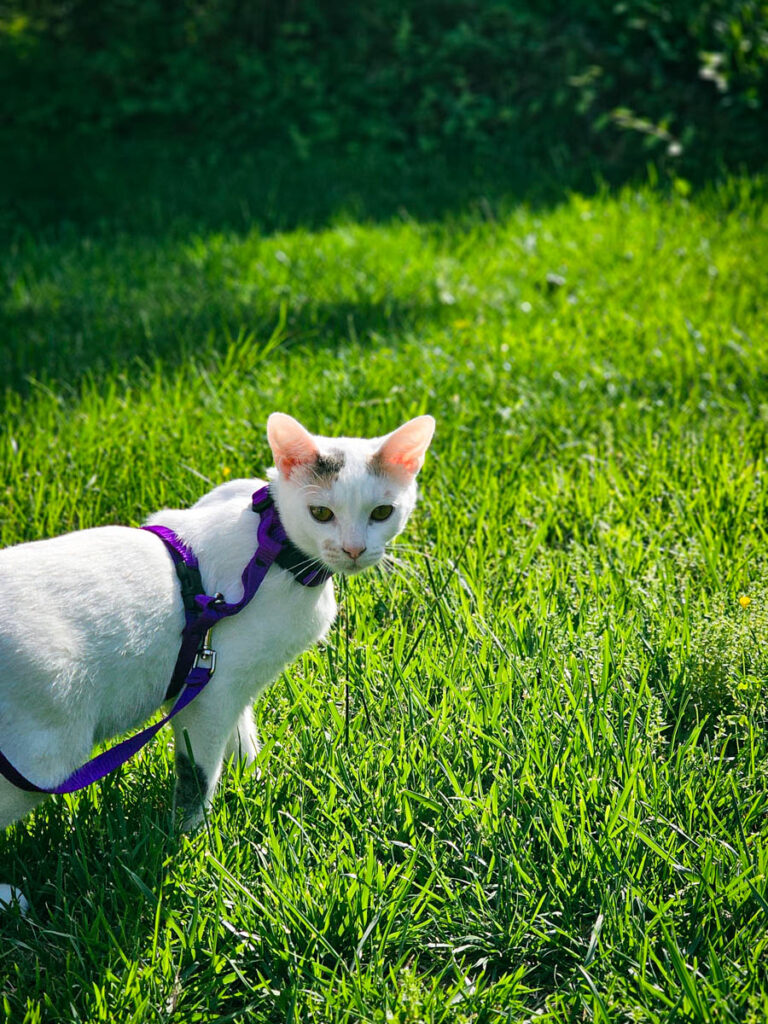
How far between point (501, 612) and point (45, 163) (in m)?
6.06

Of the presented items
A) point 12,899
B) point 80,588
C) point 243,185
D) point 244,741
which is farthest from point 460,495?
point 243,185

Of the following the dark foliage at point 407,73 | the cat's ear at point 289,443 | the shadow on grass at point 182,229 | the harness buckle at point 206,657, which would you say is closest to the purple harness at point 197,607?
the harness buckle at point 206,657

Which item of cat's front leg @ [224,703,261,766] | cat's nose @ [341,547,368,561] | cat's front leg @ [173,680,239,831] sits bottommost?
cat's front leg @ [224,703,261,766]

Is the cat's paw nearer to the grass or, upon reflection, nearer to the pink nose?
the grass

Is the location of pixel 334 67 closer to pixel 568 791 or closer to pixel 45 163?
pixel 45 163

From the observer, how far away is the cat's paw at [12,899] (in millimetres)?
1915

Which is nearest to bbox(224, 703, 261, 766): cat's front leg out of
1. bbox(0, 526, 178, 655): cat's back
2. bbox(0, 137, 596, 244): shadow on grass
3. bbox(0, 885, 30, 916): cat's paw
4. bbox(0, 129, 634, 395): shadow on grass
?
bbox(0, 526, 178, 655): cat's back

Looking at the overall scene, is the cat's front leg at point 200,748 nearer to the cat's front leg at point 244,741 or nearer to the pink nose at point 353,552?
the cat's front leg at point 244,741

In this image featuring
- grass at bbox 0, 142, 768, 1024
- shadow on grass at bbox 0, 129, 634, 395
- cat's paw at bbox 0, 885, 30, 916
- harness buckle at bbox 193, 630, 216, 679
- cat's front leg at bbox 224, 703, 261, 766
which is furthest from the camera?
shadow on grass at bbox 0, 129, 634, 395

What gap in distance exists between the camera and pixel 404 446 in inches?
85.7

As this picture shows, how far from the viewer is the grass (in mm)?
1810

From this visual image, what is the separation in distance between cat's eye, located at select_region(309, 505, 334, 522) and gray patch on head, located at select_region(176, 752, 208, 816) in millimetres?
607

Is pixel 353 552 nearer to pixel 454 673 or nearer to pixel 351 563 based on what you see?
pixel 351 563

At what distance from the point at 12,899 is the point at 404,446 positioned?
4.17 ft
